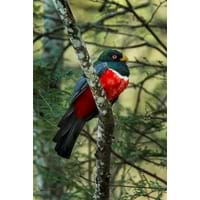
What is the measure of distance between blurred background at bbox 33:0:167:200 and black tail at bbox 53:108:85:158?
26 mm

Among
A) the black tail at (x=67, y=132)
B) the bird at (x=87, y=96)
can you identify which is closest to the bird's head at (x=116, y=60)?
the bird at (x=87, y=96)

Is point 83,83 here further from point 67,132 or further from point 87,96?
point 67,132

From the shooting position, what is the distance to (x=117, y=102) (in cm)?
218

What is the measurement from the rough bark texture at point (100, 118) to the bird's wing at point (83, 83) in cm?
2

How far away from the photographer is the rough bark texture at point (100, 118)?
86.0 inches

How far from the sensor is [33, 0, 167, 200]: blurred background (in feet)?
7.02

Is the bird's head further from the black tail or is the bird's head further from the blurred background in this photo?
the black tail

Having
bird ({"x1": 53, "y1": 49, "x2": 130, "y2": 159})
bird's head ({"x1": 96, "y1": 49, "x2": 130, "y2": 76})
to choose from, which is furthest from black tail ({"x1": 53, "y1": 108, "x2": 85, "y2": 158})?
bird's head ({"x1": 96, "y1": 49, "x2": 130, "y2": 76})

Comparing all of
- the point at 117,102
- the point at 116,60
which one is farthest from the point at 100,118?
the point at 116,60

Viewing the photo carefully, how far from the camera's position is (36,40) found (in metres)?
2.32

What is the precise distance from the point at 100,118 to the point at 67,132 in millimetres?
148

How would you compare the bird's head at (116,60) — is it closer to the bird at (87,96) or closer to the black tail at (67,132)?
the bird at (87,96)
